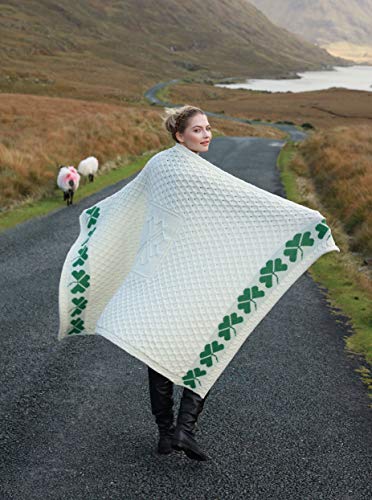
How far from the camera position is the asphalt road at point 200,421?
3.71 meters

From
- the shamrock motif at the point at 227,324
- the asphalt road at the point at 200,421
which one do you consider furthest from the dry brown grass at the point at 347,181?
the shamrock motif at the point at 227,324

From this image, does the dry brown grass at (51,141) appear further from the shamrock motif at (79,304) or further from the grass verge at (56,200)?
the shamrock motif at (79,304)

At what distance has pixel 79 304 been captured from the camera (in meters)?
4.37

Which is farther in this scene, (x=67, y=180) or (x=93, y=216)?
(x=67, y=180)

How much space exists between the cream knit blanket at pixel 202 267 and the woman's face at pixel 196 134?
6 cm

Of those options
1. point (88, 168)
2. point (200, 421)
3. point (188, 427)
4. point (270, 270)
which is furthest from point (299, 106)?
point (188, 427)

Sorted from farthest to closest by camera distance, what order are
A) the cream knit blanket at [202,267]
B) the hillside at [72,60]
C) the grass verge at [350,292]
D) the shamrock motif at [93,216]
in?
the hillside at [72,60]
the grass verge at [350,292]
the shamrock motif at [93,216]
the cream knit blanket at [202,267]

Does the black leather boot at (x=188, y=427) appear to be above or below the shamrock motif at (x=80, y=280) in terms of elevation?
below

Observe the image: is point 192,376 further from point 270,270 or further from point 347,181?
point 347,181

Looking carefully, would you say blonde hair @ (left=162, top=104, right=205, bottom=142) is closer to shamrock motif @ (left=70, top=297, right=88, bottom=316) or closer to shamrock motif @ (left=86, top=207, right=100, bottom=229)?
shamrock motif @ (left=86, top=207, right=100, bottom=229)

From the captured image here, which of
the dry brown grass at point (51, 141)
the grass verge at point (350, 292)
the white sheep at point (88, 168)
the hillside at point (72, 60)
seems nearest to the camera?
the grass verge at point (350, 292)

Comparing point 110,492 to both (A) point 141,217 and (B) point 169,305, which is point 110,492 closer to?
(B) point 169,305

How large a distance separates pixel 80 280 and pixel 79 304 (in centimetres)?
21

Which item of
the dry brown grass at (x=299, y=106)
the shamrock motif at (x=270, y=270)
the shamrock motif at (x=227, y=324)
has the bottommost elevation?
the dry brown grass at (x=299, y=106)
